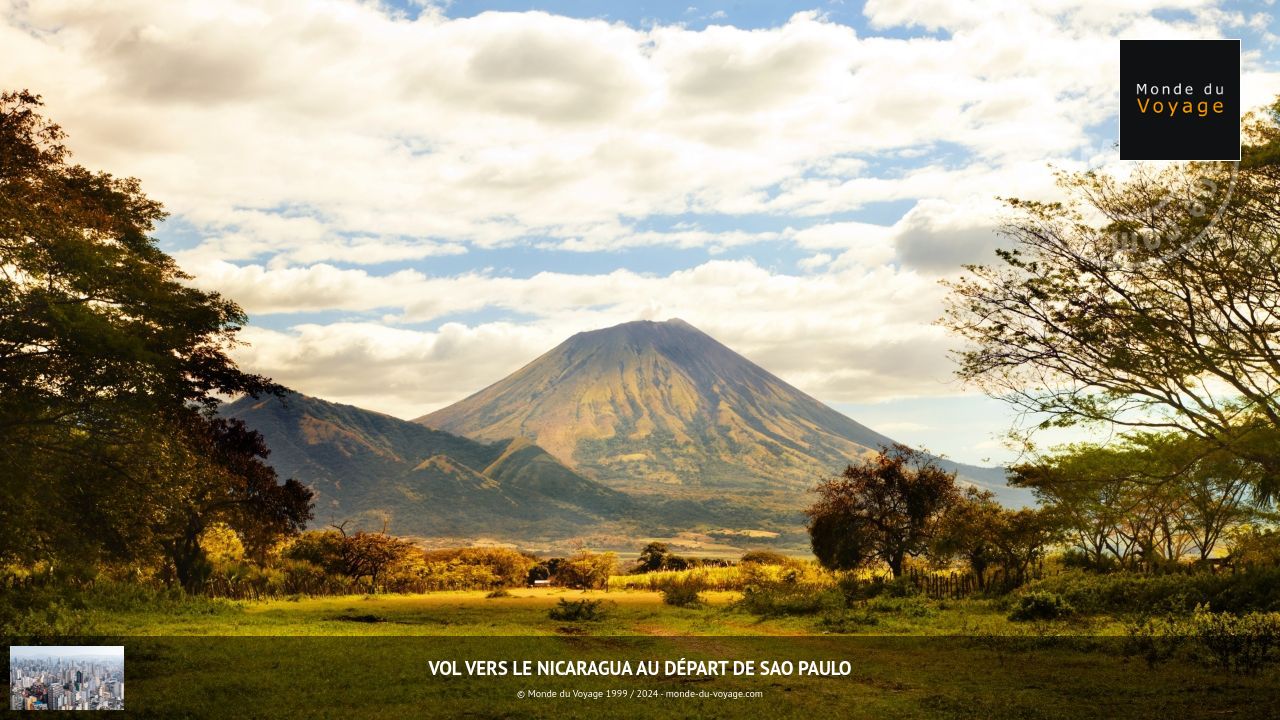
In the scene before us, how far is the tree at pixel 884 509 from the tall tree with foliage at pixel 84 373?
20684 mm

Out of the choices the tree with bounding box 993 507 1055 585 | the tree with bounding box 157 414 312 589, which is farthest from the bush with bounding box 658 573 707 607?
the tree with bounding box 157 414 312 589

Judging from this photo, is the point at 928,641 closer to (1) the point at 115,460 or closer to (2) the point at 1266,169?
(2) the point at 1266,169

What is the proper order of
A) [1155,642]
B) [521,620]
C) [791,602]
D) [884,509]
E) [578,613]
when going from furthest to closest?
[884,509] → [791,602] → [578,613] → [521,620] → [1155,642]

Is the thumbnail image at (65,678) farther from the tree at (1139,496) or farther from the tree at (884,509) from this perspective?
the tree at (884,509)

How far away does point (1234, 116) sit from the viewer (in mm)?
16516

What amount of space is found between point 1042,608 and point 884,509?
11.7m

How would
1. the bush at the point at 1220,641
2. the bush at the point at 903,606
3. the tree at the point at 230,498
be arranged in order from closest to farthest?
the bush at the point at 1220,641 → the bush at the point at 903,606 → the tree at the point at 230,498

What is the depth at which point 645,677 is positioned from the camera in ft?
45.6

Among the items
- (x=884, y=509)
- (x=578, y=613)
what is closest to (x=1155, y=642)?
(x=578, y=613)

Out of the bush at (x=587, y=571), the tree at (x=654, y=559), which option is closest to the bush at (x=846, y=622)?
the bush at (x=587, y=571)

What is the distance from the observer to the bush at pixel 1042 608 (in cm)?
1948

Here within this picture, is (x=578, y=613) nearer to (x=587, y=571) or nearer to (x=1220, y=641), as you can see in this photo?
(x=1220, y=641)

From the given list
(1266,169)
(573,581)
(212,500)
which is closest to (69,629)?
(212,500)

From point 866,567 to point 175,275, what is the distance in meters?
25.8
